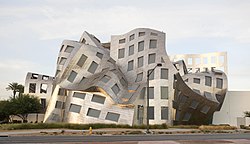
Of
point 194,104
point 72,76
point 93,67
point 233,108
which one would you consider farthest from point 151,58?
point 233,108

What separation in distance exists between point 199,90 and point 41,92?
38532 millimetres

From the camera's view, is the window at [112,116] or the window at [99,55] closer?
the window at [112,116]

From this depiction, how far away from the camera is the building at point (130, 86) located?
52281 mm

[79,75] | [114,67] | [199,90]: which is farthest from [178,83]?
[79,75]

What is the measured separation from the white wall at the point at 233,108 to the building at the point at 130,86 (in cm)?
1268

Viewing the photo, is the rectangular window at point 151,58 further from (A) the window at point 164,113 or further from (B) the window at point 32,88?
(B) the window at point 32,88

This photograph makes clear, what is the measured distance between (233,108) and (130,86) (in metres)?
33.9

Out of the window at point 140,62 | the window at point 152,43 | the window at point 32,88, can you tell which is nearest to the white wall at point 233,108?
the window at point 140,62

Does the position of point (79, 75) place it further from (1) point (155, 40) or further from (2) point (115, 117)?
(1) point (155, 40)

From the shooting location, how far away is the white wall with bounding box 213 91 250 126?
76938 mm

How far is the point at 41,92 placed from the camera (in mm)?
74312

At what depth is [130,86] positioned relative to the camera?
192ft

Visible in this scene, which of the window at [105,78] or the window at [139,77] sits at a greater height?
the window at [139,77]

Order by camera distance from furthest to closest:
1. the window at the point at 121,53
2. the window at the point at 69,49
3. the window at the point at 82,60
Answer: the window at the point at 121,53 → the window at the point at 69,49 → the window at the point at 82,60
